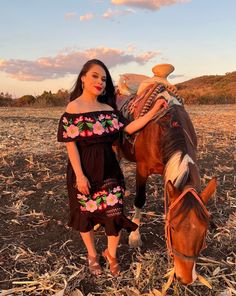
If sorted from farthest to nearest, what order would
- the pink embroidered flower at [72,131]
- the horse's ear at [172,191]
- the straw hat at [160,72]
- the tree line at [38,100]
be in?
the tree line at [38,100] → the straw hat at [160,72] → the pink embroidered flower at [72,131] → the horse's ear at [172,191]

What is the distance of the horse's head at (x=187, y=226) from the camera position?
9.53ft

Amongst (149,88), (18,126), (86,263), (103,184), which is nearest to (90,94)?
(103,184)

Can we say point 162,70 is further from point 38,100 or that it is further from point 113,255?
point 38,100

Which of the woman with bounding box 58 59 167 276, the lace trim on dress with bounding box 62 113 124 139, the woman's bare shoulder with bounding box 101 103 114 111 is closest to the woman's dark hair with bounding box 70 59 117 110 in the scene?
the woman with bounding box 58 59 167 276

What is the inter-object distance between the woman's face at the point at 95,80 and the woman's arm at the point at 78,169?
1.89ft

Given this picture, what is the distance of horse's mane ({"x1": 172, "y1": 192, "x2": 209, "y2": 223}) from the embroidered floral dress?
3.16 ft

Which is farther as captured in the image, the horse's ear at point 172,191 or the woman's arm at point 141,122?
the woman's arm at point 141,122

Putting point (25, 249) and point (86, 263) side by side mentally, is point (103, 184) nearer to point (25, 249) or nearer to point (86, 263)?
point (86, 263)

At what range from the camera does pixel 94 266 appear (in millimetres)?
3922

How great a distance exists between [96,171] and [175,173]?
82 centimetres

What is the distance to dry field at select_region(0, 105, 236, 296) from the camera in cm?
369

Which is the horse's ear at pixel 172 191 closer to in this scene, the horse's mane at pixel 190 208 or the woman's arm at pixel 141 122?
the horse's mane at pixel 190 208

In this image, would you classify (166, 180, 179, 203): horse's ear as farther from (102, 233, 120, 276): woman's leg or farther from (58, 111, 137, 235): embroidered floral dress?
(102, 233, 120, 276): woman's leg

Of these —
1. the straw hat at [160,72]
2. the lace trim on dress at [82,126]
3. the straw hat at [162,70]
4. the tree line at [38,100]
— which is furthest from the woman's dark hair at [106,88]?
the tree line at [38,100]
